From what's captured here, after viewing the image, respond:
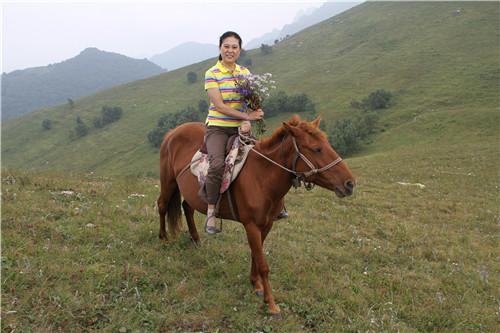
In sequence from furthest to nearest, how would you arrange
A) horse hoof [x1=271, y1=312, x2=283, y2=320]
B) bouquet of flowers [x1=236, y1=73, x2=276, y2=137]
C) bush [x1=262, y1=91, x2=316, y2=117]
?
bush [x1=262, y1=91, x2=316, y2=117]
bouquet of flowers [x1=236, y1=73, x2=276, y2=137]
horse hoof [x1=271, y1=312, x2=283, y2=320]

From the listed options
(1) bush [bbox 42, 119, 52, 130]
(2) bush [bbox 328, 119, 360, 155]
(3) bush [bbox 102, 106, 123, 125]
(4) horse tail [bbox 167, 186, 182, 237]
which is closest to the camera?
(4) horse tail [bbox 167, 186, 182, 237]

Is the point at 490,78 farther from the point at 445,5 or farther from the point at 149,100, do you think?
the point at 149,100

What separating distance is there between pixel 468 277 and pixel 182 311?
683 cm

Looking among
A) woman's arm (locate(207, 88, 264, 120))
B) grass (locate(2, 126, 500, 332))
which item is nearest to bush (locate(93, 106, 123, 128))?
grass (locate(2, 126, 500, 332))

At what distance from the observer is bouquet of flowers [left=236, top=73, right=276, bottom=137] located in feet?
18.5

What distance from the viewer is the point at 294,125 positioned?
5.46 m

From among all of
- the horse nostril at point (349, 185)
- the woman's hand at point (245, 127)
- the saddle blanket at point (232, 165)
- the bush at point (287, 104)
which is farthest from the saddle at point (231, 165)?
the bush at point (287, 104)

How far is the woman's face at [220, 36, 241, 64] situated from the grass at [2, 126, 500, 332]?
4.28 meters

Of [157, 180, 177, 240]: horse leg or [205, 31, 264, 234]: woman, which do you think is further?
[157, 180, 177, 240]: horse leg

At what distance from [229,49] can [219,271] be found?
14.7 ft

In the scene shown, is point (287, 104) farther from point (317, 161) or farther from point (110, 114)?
point (317, 161)

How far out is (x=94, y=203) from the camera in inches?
373

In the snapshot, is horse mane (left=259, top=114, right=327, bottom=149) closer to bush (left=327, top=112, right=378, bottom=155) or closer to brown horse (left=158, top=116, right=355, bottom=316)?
brown horse (left=158, top=116, right=355, bottom=316)

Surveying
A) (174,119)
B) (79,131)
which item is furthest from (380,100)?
(79,131)
